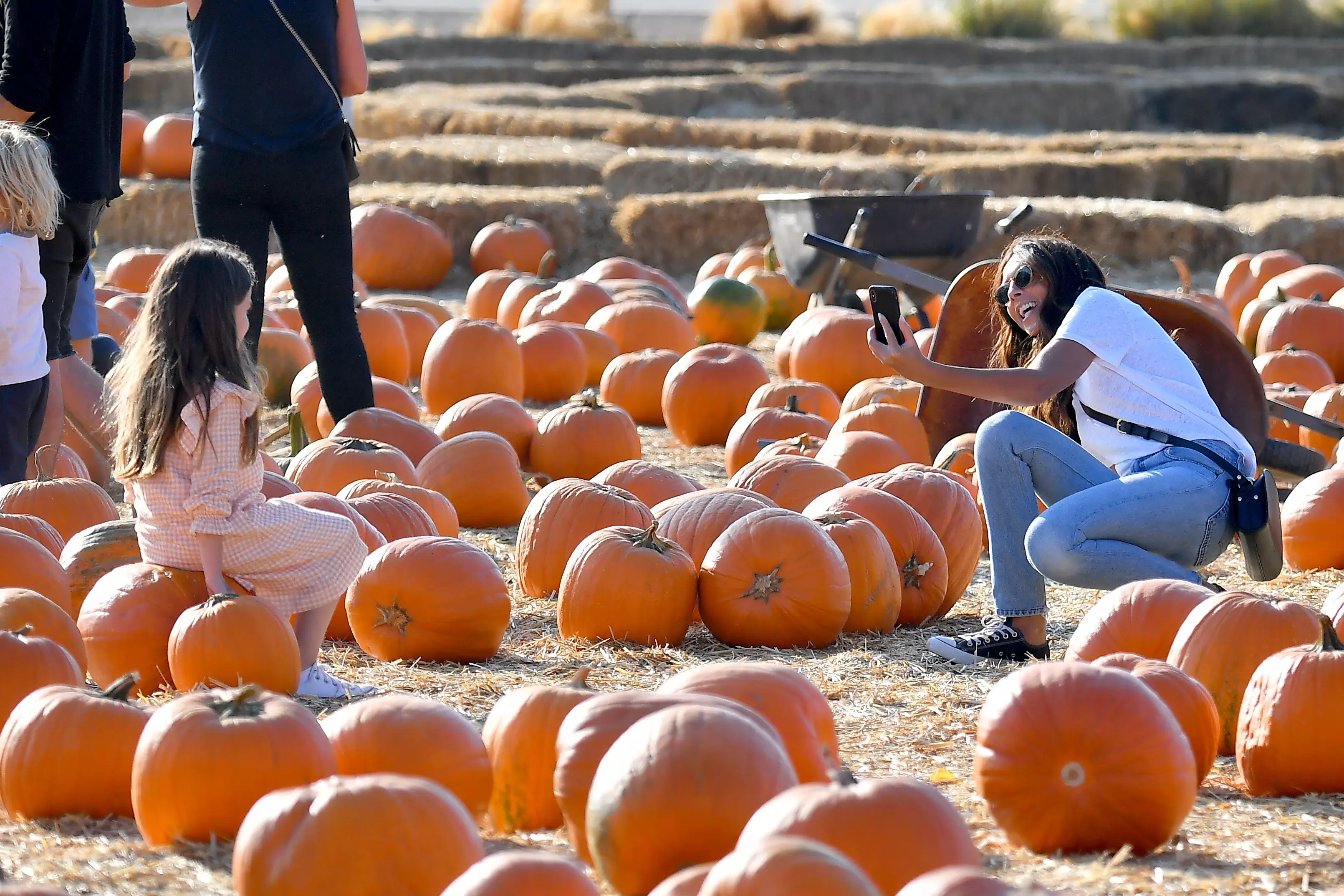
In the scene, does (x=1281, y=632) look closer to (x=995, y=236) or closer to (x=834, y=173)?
(x=995, y=236)

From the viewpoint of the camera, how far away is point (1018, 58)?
3138 cm

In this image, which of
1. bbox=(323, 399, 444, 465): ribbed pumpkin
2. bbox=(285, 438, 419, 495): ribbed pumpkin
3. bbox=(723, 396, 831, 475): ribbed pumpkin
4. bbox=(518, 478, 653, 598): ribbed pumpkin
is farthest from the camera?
bbox=(723, 396, 831, 475): ribbed pumpkin

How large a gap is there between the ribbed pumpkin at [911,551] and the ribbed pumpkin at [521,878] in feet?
7.69

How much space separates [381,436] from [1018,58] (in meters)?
27.9

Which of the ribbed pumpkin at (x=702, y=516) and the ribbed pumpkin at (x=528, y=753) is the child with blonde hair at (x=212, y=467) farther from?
the ribbed pumpkin at (x=702, y=516)

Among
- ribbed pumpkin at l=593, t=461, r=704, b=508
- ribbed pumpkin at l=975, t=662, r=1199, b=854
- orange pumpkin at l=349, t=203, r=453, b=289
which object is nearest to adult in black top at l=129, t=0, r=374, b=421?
ribbed pumpkin at l=593, t=461, r=704, b=508

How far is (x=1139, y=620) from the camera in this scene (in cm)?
352

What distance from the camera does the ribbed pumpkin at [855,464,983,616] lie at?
4609mm

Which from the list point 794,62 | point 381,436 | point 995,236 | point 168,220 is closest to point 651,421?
point 381,436

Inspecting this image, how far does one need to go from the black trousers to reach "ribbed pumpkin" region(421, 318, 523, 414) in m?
1.24

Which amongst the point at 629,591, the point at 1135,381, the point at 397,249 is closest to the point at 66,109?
the point at 629,591

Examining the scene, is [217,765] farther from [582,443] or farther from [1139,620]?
[582,443]

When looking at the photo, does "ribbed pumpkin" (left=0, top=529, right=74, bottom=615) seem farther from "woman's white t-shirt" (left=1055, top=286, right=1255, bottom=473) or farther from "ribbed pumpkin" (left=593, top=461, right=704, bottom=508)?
"woman's white t-shirt" (left=1055, top=286, right=1255, bottom=473)

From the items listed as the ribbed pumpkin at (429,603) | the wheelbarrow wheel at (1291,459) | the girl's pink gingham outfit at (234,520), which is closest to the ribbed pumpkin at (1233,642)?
the ribbed pumpkin at (429,603)
